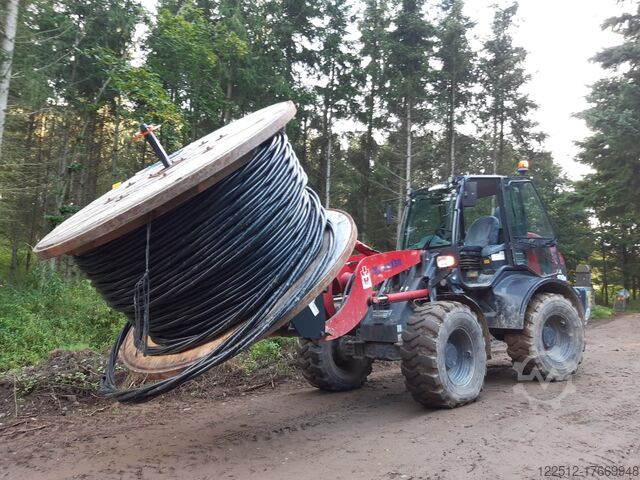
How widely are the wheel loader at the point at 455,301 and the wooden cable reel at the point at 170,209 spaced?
→ 74 centimetres

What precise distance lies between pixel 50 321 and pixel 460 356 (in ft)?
26.1

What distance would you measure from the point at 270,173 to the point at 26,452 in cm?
312

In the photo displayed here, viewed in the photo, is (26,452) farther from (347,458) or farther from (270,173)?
(270,173)

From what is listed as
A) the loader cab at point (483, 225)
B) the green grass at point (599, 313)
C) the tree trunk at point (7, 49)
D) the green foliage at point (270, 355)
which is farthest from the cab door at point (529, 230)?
the green grass at point (599, 313)

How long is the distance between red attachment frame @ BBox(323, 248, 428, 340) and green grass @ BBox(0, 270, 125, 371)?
5100mm

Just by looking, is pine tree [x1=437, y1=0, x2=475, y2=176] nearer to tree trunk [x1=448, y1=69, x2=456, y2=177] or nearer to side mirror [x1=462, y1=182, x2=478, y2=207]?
tree trunk [x1=448, y1=69, x2=456, y2=177]

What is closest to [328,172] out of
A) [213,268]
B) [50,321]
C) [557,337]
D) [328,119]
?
[328,119]

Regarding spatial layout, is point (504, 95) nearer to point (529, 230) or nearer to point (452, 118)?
point (452, 118)

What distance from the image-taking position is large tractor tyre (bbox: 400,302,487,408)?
15.5 ft

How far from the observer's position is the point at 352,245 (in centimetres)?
401

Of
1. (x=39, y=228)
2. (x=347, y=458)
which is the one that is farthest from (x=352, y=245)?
(x=39, y=228)

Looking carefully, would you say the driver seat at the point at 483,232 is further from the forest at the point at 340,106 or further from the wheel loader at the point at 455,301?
the forest at the point at 340,106

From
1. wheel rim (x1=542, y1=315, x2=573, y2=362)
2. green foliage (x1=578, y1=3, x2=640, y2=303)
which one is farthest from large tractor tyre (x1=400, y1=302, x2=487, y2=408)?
green foliage (x1=578, y1=3, x2=640, y2=303)
